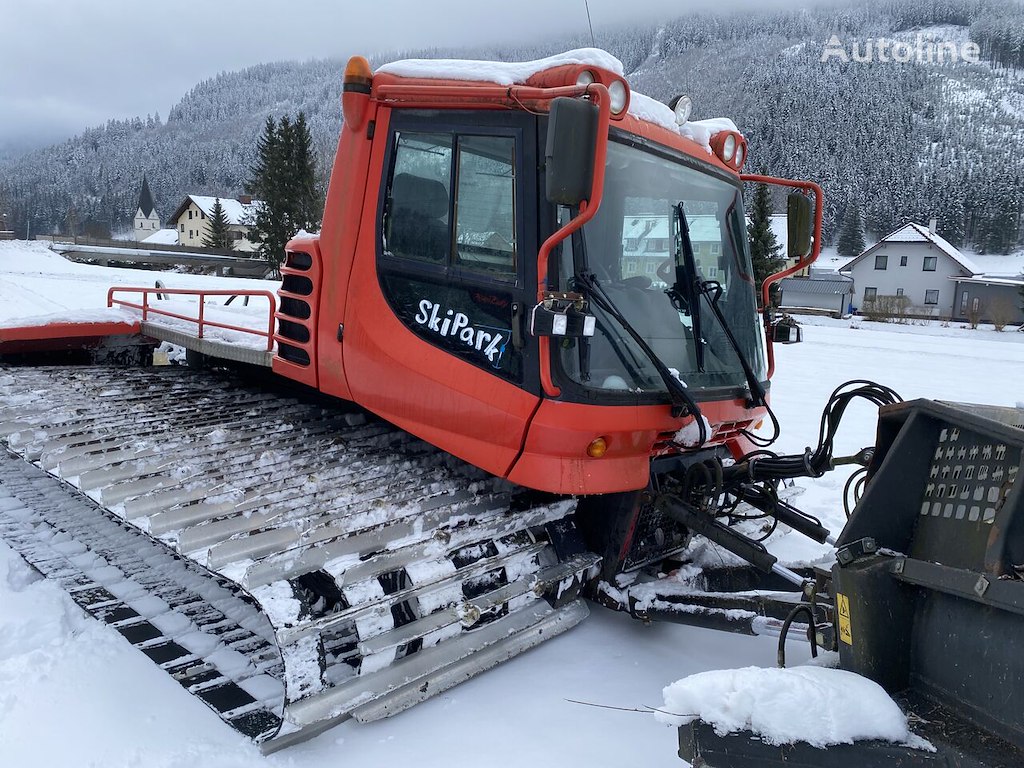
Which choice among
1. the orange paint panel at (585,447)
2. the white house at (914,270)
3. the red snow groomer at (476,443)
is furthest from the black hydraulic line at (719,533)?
the white house at (914,270)

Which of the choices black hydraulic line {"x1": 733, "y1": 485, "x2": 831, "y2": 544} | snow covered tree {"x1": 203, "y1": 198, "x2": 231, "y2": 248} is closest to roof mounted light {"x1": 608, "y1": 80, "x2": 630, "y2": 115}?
black hydraulic line {"x1": 733, "y1": 485, "x2": 831, "y2": 544}

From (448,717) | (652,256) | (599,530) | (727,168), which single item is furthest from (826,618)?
(727,168)

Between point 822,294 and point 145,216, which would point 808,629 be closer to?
point 822,294

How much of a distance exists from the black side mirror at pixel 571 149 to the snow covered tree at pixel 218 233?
207 feet

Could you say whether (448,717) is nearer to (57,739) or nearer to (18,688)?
(57,739)

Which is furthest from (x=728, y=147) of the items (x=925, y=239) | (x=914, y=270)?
(x=914, y=270)

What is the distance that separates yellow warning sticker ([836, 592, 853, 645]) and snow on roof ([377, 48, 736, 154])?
2209 mm

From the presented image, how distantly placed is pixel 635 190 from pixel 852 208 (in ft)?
303

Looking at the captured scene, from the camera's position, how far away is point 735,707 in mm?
2242

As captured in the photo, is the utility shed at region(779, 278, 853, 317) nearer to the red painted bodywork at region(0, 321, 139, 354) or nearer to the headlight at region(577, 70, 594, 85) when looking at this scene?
the red painted bodywork at region(0, 321, 139, 354)

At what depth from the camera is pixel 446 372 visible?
361cm

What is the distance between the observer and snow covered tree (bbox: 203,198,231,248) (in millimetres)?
62875

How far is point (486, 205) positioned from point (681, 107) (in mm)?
Answer: 1334

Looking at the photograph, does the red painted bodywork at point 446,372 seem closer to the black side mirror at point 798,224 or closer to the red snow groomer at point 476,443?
the red snow groomer at point 476,443
